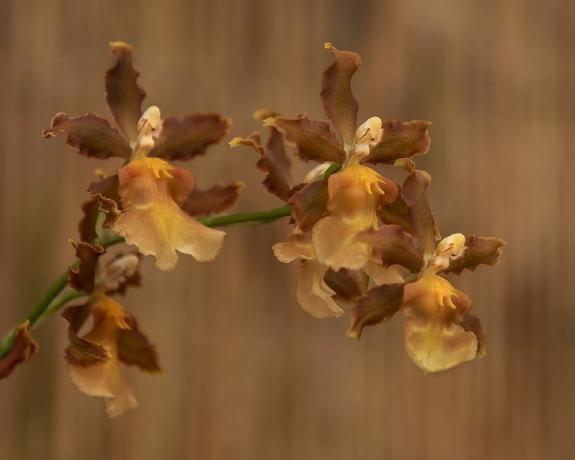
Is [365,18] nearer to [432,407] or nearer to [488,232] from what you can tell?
[488,232]

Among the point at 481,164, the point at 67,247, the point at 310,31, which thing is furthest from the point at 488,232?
the point at 67,247

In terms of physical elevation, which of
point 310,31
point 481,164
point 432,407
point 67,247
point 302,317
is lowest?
point 432,407

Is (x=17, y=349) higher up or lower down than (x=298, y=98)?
lower down

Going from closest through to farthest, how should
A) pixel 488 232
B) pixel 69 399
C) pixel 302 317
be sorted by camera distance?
pixel 69 399 → pixel 302 317 → pixel 488 232

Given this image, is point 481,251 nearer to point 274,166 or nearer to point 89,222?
point 274,166

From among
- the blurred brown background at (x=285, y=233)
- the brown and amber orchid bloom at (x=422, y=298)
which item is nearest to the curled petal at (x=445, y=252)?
the brown and amber orchid bloom at (x=422, y=298)

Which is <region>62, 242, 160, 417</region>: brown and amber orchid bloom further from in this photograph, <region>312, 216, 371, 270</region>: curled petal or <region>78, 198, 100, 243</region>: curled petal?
<region>312, 216, 371, 270</region>: curled petal

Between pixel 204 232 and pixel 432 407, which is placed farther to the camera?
pixel 432 407
